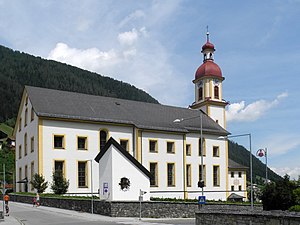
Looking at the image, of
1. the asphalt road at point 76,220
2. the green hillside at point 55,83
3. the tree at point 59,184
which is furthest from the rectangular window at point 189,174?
the green hillside at point 55,83

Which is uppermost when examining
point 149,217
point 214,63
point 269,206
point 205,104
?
point 214,63

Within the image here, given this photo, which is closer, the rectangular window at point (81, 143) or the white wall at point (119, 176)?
the white wall at point (119, 176)

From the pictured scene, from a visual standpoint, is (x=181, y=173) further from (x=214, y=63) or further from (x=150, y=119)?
(x=214, y=63)

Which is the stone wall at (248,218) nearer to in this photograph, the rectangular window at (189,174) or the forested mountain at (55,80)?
the rectangular window at (189,174)

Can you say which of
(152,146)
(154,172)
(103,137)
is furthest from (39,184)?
(152,146)

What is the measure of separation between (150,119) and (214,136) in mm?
10684

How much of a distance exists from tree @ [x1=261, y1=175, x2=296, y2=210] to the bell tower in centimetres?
4296

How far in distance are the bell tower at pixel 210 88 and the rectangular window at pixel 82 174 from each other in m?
24.8

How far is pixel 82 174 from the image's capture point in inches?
1905

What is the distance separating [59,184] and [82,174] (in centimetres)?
524

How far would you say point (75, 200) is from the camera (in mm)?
33250

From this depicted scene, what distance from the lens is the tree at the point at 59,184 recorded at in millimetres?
43250

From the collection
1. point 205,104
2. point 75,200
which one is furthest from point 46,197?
point 205,104

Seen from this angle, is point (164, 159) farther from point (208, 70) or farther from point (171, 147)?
→ point (208, 70)
